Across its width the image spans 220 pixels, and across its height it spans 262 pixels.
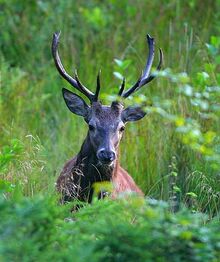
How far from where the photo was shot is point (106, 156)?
738 centimetres

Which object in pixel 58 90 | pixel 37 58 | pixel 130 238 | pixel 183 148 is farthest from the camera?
pixel 37 58

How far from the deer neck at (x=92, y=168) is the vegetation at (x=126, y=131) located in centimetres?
27

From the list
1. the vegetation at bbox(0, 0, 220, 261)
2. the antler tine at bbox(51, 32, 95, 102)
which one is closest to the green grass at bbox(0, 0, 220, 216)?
the vegetation at bbox(0, 0, 220, 261)

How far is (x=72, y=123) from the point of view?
358 inches

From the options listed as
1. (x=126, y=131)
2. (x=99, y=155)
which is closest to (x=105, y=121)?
(x=99, y=155)

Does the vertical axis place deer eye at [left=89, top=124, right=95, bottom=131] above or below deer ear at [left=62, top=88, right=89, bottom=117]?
below

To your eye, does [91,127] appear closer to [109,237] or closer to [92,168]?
[92,168]

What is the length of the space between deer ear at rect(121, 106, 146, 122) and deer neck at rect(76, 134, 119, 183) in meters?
0.42

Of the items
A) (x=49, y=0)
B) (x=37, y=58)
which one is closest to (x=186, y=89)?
(x=37, y=58)

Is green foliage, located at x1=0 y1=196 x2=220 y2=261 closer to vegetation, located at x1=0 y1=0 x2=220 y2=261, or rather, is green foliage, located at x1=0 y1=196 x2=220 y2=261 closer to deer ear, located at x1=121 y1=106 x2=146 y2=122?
vegetation, located at x1=0 y1=0 x2=220 y2=261

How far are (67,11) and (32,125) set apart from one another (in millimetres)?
2650

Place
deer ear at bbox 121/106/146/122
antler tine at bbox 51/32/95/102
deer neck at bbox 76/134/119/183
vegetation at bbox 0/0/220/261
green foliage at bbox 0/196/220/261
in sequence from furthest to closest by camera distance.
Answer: deer ear at bbox 121/106/146/122 < antler tine at bbox 51/32/95/102 < deer neck at bbox 76/134/119/183 < vegetation at bbox 0/0/220/261 < green foliage at bbox 0/196/220/261

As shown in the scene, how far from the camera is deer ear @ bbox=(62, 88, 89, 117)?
26.4ft

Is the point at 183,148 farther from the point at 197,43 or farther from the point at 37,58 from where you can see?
the point at 37,58
